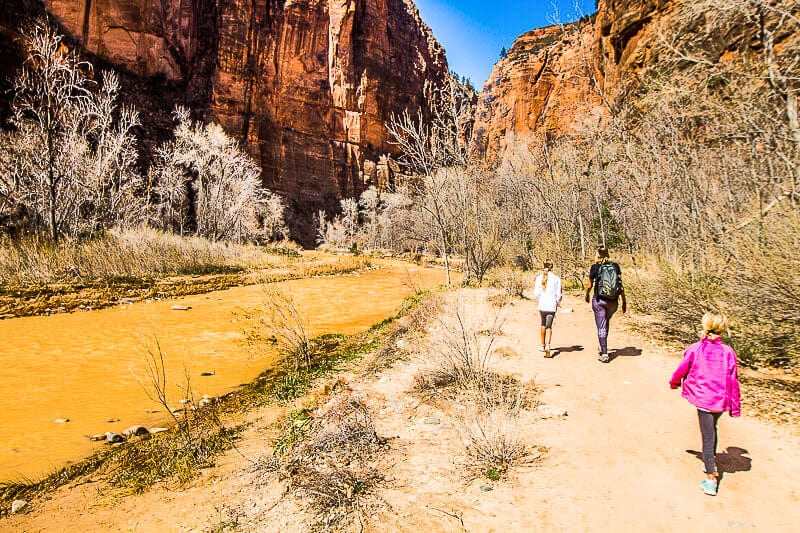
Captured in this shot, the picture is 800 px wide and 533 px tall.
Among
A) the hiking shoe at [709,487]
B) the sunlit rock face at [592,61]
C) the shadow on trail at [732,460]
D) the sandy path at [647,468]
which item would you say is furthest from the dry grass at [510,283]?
the hiking shoe at [709,487]

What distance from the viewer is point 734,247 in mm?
5953

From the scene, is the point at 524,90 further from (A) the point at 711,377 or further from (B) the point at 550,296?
(A) the point at 711,377

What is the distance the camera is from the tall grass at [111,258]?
15117 mm

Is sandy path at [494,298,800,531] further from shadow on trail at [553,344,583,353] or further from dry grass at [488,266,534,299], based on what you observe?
dry grass at [488,266,534,299]

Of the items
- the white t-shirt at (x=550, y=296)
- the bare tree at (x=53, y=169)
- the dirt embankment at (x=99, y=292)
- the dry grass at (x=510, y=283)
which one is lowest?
the dirt embankment at (x=99, y=292)

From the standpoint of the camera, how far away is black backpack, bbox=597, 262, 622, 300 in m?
6.42

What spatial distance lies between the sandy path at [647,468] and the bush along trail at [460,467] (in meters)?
0.01

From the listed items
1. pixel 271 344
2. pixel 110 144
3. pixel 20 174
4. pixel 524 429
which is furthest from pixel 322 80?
pixel 524 429

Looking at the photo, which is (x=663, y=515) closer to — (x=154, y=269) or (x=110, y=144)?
(x=154, y=269)

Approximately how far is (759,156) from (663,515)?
25.3 ft

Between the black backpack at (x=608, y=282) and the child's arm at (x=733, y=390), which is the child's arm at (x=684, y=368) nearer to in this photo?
the child's arm at (x=733, y=390)

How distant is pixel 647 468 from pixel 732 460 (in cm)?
85

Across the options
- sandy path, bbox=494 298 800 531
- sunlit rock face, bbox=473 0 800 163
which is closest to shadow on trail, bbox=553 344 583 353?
sandy path, bbox=494 298 800 531

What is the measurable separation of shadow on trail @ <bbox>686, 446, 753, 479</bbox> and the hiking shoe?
12.1 inches
